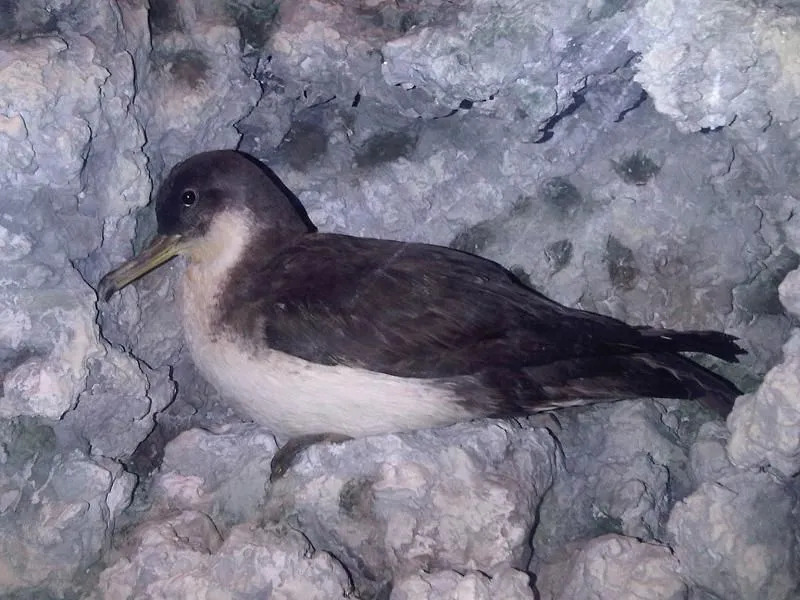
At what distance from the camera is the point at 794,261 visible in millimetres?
2592

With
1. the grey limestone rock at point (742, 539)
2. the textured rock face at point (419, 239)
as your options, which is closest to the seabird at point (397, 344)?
the textured rock face at point (419, 239)

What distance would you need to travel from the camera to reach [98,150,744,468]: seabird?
244 centimetres

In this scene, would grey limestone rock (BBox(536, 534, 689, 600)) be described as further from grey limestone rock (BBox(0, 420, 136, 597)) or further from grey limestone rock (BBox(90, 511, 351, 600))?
grey limestone rock (BBox(0, 420, 136, 597))

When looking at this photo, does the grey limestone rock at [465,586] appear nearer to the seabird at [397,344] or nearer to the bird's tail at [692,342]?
the seabird at [397,344]

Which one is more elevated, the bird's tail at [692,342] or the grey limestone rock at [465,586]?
the bird's tail at [692,342]

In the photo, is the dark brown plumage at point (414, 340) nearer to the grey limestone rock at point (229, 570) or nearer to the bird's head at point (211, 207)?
the bird's head at point (211, 207)

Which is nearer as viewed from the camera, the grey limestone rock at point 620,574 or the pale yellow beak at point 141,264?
the grey limestone rock at point 620,574

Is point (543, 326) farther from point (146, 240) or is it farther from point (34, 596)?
point (34, 596)

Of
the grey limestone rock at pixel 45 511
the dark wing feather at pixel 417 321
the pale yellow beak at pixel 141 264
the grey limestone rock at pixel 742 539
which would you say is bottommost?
the grey limestone rock at pixel 45 511

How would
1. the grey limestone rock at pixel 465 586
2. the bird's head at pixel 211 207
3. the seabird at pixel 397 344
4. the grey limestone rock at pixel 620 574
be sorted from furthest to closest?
1. the bird's head at pixel 211 207
2. the seabird at pixel 397 344
3. the grey limestone rock at pixel 620 574
4. the grey limestone rock at pixel 465 586

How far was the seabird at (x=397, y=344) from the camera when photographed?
244 cm

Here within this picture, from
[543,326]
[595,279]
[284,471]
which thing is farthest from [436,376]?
[595,279]

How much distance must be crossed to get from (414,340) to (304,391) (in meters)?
0.35

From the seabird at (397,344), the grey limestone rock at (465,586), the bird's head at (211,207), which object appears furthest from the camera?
the bird's head at (211,207)
